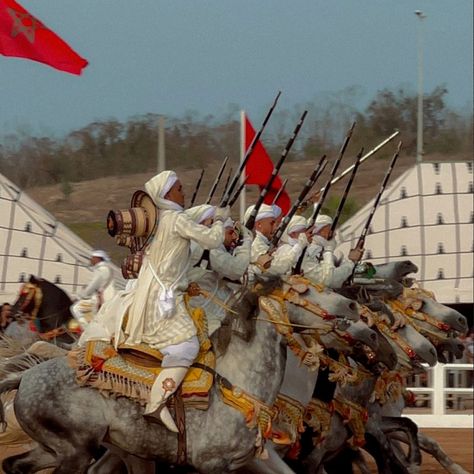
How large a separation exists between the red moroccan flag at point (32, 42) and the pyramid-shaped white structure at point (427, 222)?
13.5 metres

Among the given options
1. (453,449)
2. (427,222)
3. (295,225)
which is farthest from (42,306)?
(427,222)

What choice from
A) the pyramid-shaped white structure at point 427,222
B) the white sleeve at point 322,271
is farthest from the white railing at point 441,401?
the white sleeve at point 322,271

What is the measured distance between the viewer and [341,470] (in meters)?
14.5

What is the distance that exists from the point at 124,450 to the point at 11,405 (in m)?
1.21


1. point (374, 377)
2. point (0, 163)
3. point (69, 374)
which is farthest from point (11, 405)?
point (0, 163)

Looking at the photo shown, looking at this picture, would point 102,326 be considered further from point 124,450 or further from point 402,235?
point 402,235

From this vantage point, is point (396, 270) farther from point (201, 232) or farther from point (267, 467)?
point (201, 232)

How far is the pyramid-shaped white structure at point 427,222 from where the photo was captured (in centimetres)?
2678

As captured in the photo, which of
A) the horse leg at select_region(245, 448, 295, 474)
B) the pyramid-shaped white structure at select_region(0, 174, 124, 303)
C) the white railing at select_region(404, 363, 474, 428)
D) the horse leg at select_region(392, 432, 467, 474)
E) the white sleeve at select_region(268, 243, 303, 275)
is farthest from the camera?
the pyramid-shaped white structure at select_region(0, 174, 124, 303)

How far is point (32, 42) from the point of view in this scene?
13.5 metres

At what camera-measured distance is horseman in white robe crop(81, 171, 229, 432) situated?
10.5 m

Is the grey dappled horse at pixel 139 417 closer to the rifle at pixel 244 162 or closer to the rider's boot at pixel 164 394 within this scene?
the rider's boot at pixel 164 394

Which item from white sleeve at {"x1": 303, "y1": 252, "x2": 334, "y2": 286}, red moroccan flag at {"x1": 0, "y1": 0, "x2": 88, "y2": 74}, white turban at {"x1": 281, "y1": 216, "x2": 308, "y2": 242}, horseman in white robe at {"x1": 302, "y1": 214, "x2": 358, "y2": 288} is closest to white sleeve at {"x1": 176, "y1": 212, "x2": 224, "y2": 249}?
horseman in white robe at {"x1": 302, "y1": 214, "x2": 358, "y2": 288}

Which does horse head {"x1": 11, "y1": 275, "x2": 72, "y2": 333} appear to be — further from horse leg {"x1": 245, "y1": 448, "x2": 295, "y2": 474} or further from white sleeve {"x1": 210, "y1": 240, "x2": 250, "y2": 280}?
horse leg {"x1": 245, "y1": 448, "x2": 295, "y2": 474}
